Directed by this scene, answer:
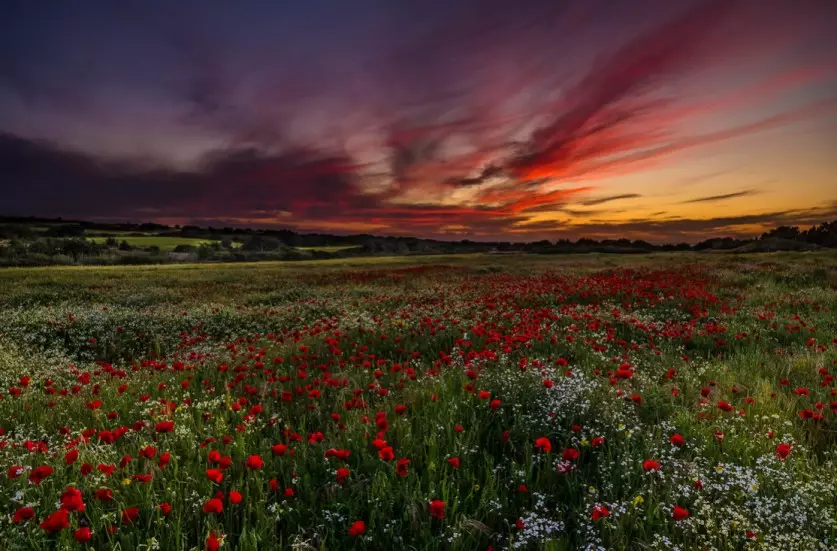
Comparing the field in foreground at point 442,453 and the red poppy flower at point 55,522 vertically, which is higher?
the red poppy flower at point 55,522

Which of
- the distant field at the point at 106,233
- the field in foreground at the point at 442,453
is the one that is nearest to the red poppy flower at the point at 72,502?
the field in foreground at the point at 442,453

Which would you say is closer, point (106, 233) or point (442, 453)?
point (442, 453)

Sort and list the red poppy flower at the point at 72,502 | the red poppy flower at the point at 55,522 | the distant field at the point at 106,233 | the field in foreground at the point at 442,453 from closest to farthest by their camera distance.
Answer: the red poppy flower at the point at 55,522 → the red poppy flower at the point at 72,502 → the field in foreground at the point at 442,453 → the distant field at the point at 106,233

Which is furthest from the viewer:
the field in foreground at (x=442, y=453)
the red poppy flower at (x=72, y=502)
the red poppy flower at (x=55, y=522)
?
the field in foreground at (x=442, y=453)

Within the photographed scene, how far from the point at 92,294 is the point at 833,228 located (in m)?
133

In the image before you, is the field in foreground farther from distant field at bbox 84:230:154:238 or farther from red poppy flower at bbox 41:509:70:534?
distant field at bbox 84:230:154:238

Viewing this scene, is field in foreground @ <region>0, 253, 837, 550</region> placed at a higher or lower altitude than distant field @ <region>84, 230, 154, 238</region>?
lower

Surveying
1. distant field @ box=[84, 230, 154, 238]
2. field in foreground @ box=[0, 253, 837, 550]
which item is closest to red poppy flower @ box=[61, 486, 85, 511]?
field in foreground @ box=[0, 253, 837, 550]

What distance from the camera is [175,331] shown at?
12.2m

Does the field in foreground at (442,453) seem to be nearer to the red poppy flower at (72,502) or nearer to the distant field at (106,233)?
the red poppy flower at (72,502)

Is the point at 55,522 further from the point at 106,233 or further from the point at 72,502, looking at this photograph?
the point at 106,233

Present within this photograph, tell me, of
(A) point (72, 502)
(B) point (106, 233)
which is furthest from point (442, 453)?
(B) point (106, 233)

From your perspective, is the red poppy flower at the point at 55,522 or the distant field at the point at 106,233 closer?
the red poppy flower at the point at 55,522

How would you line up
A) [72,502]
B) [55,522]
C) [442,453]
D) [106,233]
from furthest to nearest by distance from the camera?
1. [106,233]
2. [442,453]
3. [72,502]
4. [55,522]
